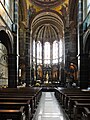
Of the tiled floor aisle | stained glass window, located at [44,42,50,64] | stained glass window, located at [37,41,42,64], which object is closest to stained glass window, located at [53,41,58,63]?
stained glass window, located at [44,42,50,64]

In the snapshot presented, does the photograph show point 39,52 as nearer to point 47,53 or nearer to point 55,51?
point 47,53

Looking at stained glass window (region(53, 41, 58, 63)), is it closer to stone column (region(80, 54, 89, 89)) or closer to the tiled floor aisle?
stone column (region(80, 54, 89, 89))

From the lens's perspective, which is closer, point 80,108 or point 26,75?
point 80,108

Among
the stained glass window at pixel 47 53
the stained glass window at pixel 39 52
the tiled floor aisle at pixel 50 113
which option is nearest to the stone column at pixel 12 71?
the tiled floor aisle at pixel 50 113

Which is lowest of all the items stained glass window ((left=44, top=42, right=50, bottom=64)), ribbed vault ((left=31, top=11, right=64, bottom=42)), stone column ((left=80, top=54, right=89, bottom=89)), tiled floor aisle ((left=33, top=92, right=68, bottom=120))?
tiled floor aisle ((left=33, top=92, right=68, bottom=120))

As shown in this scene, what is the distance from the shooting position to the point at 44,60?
43.2 metres

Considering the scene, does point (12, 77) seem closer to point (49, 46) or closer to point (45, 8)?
point (45, 8)

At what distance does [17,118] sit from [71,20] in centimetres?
2460

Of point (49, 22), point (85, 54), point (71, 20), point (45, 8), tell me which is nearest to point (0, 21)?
point (85, 54)

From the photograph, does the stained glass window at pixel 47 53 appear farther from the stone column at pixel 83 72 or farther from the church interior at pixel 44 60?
the stone column at pixel 83 72

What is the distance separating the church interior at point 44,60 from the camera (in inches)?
305

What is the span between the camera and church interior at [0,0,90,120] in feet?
25.4

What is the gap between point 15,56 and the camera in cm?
1834

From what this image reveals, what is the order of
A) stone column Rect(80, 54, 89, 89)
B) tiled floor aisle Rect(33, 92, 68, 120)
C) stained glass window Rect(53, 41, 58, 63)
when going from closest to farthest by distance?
tiled floor aisle Rect(33, 92, 68, 120)
stone column Rect(80, 54, 89, 89)
stained glass window Rect(53, 41, 58, 63)
